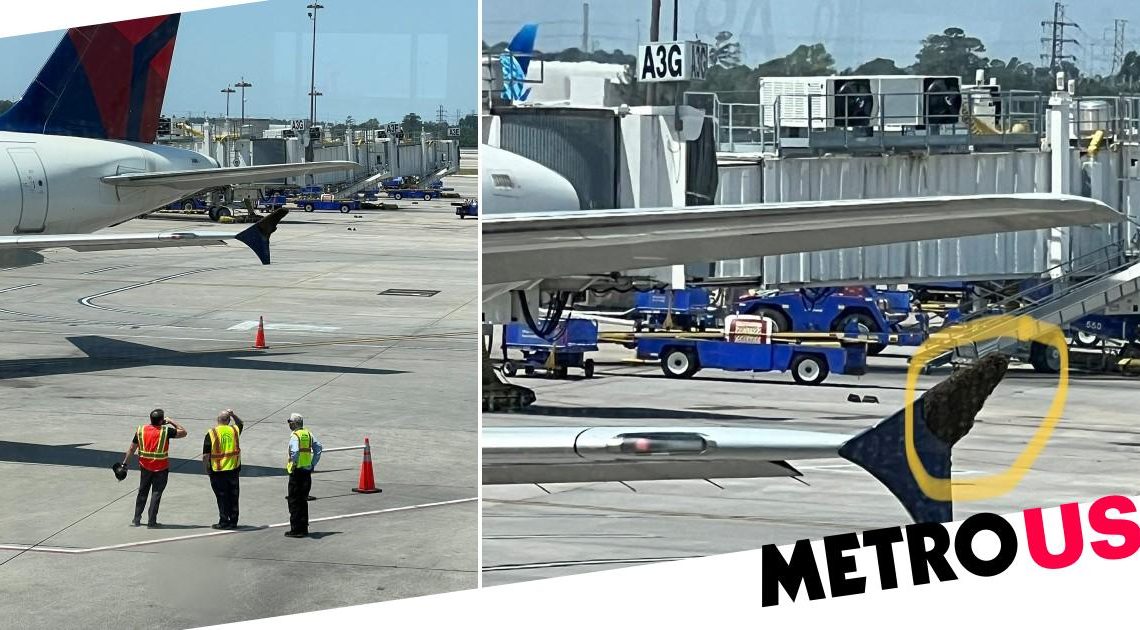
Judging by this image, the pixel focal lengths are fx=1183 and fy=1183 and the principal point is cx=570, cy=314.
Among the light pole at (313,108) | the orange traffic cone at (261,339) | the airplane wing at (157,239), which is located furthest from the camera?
the orange traffic cone at (261,339)

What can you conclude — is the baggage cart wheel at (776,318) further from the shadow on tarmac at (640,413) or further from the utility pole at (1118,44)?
the utility pole at (1118,44)

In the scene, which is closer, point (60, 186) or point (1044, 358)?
point (1044, 358)

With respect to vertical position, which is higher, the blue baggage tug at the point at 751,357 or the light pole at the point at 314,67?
the light pole at the point at 314,67

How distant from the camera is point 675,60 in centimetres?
732

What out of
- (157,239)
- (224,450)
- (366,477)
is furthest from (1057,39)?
(157,239)

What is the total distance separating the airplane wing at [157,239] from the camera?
Result: 33.5ft

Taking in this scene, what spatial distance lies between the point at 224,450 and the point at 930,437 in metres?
4.83

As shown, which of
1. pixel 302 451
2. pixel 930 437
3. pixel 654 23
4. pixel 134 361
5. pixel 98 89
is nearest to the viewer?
A: pixel 654 23

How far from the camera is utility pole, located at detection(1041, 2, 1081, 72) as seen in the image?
8156 millimetres

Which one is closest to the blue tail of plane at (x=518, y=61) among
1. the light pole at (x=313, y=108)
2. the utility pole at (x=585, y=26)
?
the utility pole at (x=585, y=26)

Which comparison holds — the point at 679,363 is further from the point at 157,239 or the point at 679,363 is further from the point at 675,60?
the point at 157,239

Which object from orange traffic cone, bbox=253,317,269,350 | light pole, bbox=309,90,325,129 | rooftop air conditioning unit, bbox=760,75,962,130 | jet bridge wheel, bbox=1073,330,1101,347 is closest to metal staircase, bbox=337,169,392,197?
light pole, bbox=309,90,325,129

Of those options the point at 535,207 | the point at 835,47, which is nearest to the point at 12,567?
the point at 535,207

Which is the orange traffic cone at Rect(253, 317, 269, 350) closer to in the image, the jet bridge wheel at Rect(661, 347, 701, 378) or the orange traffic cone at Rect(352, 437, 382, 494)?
the orange traffic cone at Rect(352, 437, 382, 494)
